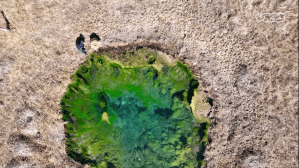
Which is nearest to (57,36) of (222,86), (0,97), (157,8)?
(0,97)

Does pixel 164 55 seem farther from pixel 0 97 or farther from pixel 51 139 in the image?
pixel 0 97

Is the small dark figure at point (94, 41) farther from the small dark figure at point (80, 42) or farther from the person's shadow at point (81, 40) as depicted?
the small dark figure at point (80, 42)

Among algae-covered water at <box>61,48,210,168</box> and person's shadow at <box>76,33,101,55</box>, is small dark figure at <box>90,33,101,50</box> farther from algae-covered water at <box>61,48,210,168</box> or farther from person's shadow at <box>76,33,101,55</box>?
algae-covered water at <box>61,48,210,168</box>

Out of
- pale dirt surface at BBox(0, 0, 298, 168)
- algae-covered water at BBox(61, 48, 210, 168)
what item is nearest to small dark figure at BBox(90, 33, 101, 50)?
pale dirt surface at BBox(0, 0, 298, 168)

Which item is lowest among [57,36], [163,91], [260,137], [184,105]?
[260,137]

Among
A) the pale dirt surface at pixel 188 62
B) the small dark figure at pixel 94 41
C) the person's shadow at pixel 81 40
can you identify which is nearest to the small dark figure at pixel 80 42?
the person's shadow at pixel 81 40
